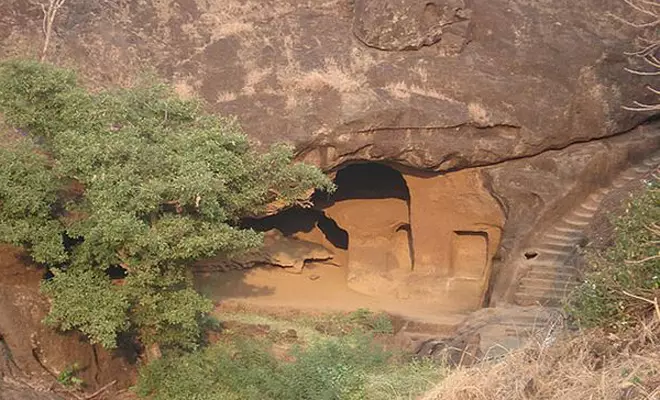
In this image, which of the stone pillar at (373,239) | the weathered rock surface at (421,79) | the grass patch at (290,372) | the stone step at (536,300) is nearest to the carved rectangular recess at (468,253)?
the weathered rock surface at (421,79)

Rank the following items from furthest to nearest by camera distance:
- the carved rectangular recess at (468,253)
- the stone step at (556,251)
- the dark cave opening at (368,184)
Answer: the dark cave opening at (368,184) → the carved rectangular recess at (468,253) → the stone step at (556,251)

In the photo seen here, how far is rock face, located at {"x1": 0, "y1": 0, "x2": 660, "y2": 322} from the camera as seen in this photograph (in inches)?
562

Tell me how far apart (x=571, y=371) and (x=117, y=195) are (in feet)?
16.0

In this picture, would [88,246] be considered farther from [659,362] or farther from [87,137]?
[659,362]

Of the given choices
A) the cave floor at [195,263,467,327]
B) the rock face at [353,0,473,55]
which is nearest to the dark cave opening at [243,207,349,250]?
the cave floor at [195,263,467,327]

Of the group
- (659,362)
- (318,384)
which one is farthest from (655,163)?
(659,362)

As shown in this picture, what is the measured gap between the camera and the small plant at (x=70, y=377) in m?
11.5

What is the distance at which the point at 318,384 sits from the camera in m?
10.1

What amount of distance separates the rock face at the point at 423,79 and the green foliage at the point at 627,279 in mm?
5548

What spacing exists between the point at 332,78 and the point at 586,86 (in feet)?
12.2

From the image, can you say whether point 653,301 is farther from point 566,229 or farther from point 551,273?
point 566,229

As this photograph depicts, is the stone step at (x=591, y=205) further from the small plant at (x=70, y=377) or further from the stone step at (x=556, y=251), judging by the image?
the small plant at (x=70, y=377)

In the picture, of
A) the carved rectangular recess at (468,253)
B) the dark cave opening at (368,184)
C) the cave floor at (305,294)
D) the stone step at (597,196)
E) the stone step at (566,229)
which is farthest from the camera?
the dark cave opening at (368,184)

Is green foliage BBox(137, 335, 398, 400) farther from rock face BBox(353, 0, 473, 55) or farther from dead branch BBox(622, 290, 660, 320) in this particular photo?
rock face BBox(353, 0, 473, 55)
